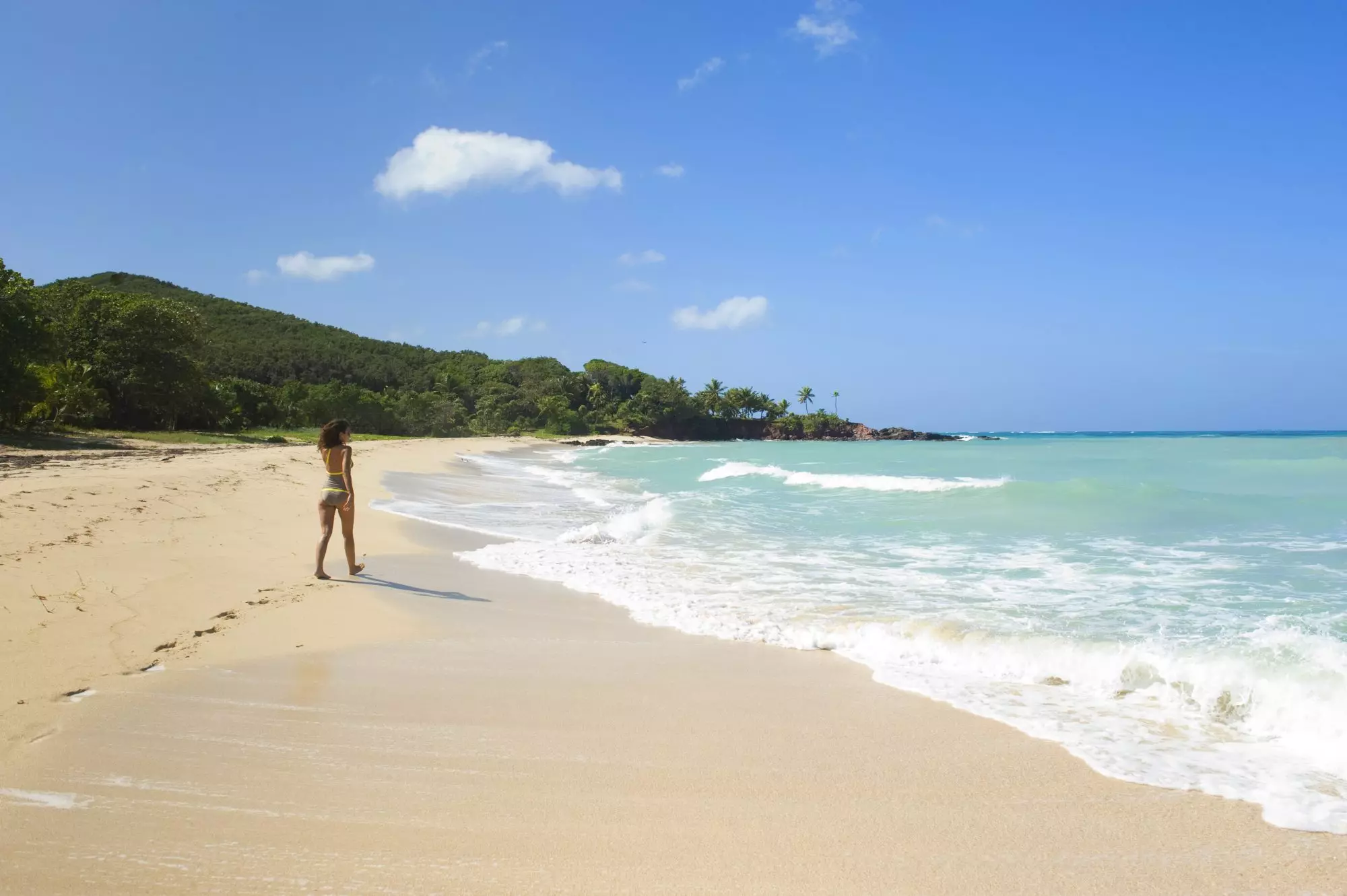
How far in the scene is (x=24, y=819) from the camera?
8.61ft

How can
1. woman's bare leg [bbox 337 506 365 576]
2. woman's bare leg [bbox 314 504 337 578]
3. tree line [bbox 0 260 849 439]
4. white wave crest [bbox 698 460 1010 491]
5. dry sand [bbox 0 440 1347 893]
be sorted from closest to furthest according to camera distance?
dry sand [bbox 0 440 1347 893] → woman's bare leg [bbox 314 504 337 578] → woman's bare leg [bbox 337 506 365 576] → white wave crest [bbox 698 460 1010 491] → tree line [bbox 0 260 849 439]

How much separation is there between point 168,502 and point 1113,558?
497 inches

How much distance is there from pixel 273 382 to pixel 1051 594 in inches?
3617

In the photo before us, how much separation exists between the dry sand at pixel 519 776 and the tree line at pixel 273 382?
76.6 ft

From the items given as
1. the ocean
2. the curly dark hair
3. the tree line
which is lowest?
the ocean

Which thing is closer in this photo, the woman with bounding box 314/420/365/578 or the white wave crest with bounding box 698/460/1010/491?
the woman with bounding box 314/420/365/578

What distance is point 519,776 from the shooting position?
10.5 ft

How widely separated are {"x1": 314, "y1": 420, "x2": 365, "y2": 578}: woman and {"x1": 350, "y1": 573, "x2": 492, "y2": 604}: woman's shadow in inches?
7.0

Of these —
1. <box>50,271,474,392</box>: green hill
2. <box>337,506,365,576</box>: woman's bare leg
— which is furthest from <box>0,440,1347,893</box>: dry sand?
<box>50,271,474,392</box>: green hill

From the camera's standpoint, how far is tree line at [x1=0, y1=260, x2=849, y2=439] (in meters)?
27.4

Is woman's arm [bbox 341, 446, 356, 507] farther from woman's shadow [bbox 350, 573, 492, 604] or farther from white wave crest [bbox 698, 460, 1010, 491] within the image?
white wave crest [bbox 698, 460, 1010, 491]

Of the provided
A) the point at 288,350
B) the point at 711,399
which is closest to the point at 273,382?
the point at 288,350

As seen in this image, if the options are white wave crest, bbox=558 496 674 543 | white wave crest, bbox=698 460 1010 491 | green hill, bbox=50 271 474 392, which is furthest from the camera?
green hill, bbox=50 271 474 392

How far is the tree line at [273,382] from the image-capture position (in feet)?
89.8
